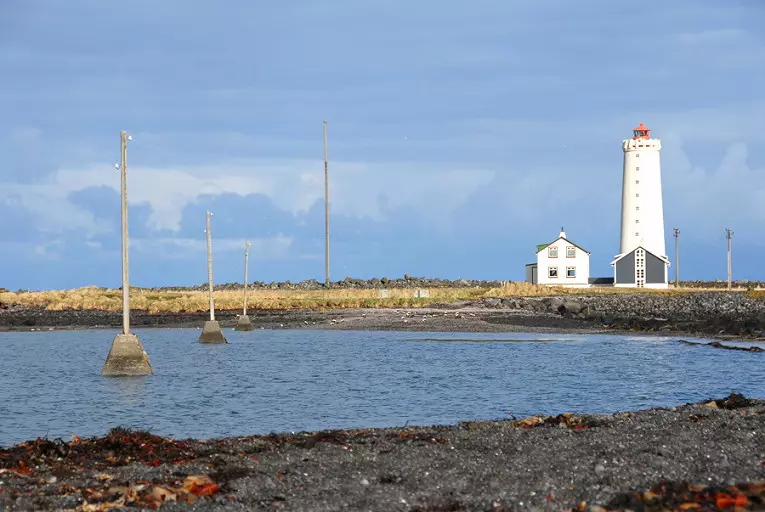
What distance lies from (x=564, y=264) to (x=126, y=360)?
68783 mm

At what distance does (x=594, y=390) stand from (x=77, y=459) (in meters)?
17.5

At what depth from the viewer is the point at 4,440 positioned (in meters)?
19.2

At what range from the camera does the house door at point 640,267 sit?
296 feet

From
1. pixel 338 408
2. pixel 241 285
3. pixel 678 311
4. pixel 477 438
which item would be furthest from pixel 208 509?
pixel 241 285

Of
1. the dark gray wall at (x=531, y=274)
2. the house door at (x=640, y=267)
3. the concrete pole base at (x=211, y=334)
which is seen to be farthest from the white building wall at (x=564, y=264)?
the concrete pole base at (x=211, y=334)

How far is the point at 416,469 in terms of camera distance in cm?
1247

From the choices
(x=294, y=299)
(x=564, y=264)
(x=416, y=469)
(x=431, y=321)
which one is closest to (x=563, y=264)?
(x=564, y=264)

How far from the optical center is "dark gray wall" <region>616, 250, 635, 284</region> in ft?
298

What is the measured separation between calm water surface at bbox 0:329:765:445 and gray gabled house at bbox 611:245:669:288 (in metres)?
41.7

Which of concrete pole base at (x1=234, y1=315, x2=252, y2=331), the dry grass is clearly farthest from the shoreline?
concrete pole base at (x1=234, y1=315, x2=252, y2=331)

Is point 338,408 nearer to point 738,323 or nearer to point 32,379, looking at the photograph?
point 32,379

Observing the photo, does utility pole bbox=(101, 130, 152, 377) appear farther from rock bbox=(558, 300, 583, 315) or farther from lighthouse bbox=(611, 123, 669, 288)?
lighthouse bbox=(611, 123, 669, 288)

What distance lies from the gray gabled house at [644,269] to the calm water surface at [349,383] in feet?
137

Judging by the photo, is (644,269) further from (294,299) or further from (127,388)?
(127,388)
